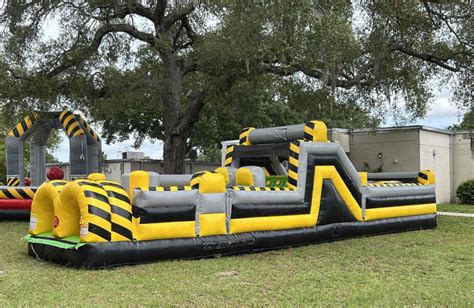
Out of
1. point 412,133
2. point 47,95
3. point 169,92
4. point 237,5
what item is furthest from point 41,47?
point 412,133

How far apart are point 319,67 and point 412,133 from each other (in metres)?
8.58

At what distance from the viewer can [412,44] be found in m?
12.6

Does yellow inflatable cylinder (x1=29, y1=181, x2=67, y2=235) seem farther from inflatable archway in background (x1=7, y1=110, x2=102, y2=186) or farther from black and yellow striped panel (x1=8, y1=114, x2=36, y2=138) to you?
black and yellow striped panel (x1=8, y1=114, x2=36, y2=138)

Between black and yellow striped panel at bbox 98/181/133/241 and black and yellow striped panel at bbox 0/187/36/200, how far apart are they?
634 cm

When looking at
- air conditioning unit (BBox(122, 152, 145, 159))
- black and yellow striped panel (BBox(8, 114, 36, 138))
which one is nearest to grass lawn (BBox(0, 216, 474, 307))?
black and yellow striped panel (BBox(8, 114, 36, 138))

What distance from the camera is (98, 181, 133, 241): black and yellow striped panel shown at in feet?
19.9

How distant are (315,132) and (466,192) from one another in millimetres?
13361

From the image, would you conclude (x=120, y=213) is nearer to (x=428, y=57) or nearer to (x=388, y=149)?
(x=428, y=57)

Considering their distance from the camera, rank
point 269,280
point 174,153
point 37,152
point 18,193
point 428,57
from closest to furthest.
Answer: point 269,280 < point 18,193 < point 428,57 < point 174,153 < point 37,152

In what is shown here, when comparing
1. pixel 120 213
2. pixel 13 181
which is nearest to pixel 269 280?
pixel 120 213

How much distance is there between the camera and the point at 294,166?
8.14m

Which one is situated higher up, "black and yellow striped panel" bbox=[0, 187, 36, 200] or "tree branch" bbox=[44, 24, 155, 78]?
"tree branch" bbox=[44, 24, 155, 78]

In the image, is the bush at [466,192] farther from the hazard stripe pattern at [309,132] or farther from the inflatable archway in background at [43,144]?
the inflatable archway in background at [43,144]

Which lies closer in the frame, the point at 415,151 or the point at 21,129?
the point at 21,129
